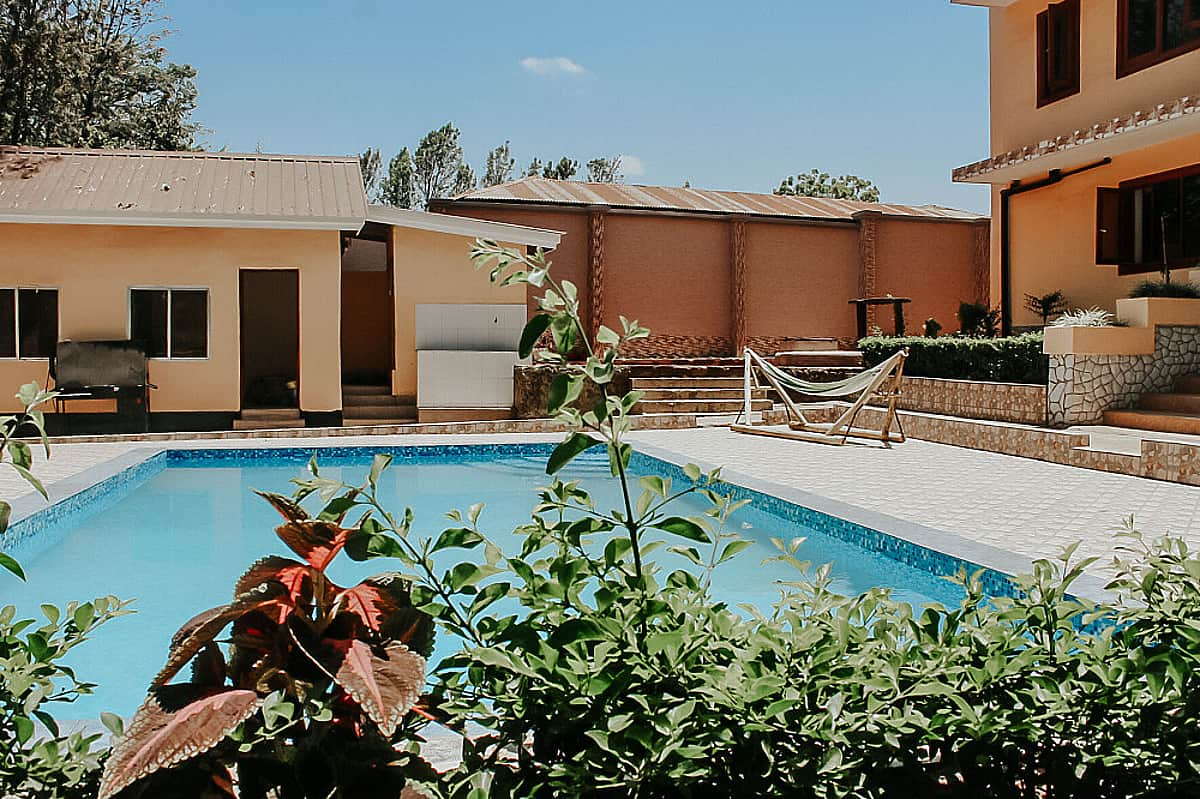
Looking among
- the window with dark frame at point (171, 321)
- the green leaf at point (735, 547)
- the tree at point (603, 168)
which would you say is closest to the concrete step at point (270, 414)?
the window with dark frame at point (171, 321)

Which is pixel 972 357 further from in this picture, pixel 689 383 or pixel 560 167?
pixel 560 167

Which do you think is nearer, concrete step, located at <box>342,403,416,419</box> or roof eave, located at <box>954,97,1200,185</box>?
roof eave, located at <box>954,97,1200,185</box>

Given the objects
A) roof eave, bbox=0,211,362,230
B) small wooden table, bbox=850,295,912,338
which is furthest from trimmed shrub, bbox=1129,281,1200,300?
roof eave, bbox=0,211,362,230

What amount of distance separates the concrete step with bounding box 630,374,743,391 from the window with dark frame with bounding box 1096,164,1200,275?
6041 millimetres

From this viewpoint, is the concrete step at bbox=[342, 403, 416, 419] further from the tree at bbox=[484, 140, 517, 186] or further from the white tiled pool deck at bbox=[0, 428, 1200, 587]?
the tree at bbox=[484, 140, 517, 186]

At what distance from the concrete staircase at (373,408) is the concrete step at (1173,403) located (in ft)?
31.6

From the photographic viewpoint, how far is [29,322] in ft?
44.6

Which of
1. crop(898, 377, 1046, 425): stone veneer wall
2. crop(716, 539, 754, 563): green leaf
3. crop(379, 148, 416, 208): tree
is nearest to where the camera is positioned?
crop(716, 539, 754, 563): green leaf

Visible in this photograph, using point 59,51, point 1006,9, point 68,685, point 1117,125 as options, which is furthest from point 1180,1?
point 59,51

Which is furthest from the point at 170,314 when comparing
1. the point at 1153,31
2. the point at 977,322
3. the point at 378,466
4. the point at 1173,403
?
the point at 378,466

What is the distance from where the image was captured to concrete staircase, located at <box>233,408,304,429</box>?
553 inches

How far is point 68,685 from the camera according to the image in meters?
4.66

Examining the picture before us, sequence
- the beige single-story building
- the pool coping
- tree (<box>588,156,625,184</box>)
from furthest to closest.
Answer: tree (<box>588,156,625,184</box>) → the beige single-story building → the pool coping

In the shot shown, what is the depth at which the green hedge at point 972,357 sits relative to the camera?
37.6ft
